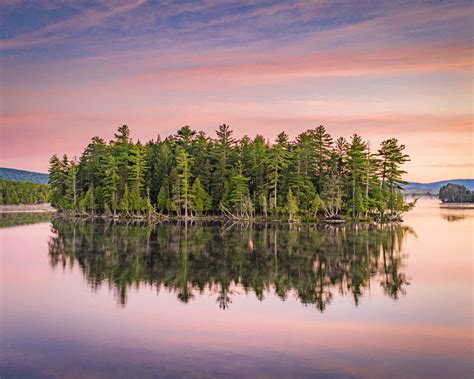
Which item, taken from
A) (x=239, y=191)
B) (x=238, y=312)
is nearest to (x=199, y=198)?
(x=239, y=191)

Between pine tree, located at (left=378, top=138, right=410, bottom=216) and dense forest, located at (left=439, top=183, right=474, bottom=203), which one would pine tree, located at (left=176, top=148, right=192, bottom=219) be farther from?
dense forest, located at (left=439, top=183, right=474, bottom=203)

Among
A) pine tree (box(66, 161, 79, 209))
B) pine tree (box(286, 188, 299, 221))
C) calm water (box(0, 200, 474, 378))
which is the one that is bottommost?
calm water (box(0, 200, 474, 378))

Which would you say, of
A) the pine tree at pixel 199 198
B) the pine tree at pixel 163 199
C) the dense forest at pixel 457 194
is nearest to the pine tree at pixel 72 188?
the pine tree at pixel 163 199

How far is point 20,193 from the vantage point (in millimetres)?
180750

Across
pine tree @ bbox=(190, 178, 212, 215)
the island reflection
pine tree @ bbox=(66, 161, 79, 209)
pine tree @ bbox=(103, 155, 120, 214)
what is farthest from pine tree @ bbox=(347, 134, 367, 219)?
pine tree @ bbox=(66, 161, 79, 209)

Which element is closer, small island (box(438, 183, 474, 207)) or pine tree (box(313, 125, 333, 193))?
pine tree (box(313, 125, 333, 193))

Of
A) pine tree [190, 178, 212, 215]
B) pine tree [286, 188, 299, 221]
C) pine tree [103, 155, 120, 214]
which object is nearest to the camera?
pine tree [286, 188, 299, 221]

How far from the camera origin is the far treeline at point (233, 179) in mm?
73938

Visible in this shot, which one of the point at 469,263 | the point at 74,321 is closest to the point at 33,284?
the point at 74,321

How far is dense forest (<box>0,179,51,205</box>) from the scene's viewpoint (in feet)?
567

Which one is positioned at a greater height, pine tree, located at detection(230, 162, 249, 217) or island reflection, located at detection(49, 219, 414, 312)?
pine tree, located at detection(230, 162, 249, 217)

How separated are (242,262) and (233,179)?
4381 centimetres

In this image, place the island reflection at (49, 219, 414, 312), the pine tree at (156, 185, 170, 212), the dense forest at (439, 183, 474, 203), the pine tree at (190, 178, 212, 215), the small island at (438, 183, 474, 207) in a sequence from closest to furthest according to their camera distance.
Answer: the island reflection at (49, 219, 414, 312) → the pine tree at (190, 178, 212, 215) → the pine tree at (156, 185, 170, 212) → the small island at (438, 183, 474, 207) → the dense forest at (439, 183, 474, 203)

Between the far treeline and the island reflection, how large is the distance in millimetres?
18437
